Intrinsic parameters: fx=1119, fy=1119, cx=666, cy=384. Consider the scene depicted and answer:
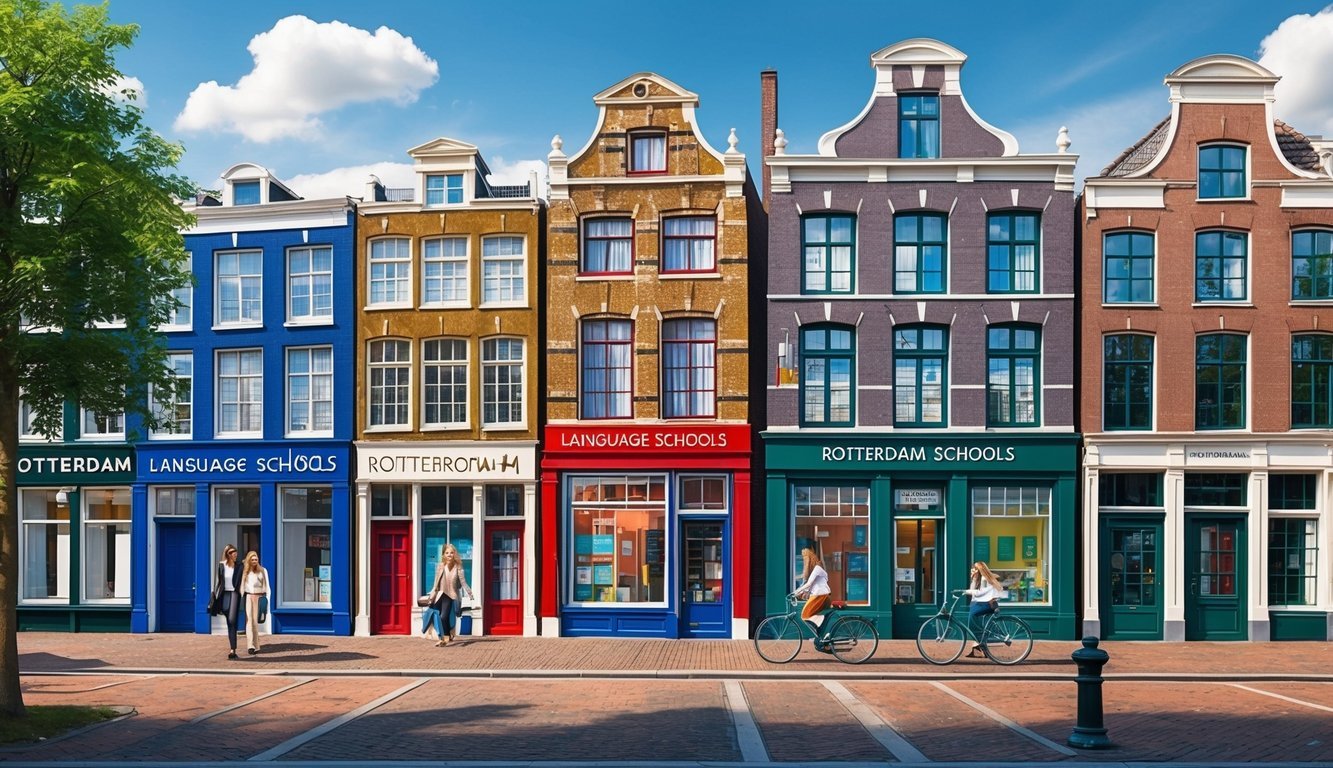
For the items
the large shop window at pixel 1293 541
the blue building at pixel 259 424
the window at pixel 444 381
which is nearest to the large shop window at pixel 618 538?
the window at pixel 444 381

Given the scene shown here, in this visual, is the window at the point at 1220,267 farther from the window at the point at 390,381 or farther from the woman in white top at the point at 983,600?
the window at the point at 390,381

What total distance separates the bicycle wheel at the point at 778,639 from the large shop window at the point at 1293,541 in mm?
10182

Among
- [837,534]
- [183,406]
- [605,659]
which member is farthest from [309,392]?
[837,534]

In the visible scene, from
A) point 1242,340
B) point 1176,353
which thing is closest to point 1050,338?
point 1176,353

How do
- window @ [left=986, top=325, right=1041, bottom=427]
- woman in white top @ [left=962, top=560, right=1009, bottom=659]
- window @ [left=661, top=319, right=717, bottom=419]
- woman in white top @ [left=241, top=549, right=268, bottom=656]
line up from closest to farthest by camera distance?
woman in white top @ [left=962, top=560, right=1009, bottom=659]
woman in white top @ [left=241, top=549, right=268, bottom=656]
window @ [left=986, top=325, right=1041, bottom=427]
window @ [left=661, top=319, right=717, bottom=419]

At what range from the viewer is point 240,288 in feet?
81.8

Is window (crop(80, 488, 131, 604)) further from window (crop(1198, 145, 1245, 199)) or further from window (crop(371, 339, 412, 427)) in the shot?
window (crop(1198, 145, 1245, 199))

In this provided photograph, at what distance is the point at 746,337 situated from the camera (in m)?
23.1

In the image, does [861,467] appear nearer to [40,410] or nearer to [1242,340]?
[1242,340]

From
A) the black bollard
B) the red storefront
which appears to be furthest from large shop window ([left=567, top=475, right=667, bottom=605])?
the black bollard

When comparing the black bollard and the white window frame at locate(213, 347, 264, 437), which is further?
the white window frame at locate(213, 347, 264, 437)

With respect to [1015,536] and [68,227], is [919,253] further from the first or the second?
[68,227]

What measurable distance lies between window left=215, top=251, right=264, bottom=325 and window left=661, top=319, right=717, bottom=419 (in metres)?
9.16

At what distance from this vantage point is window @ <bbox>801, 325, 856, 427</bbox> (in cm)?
2320
